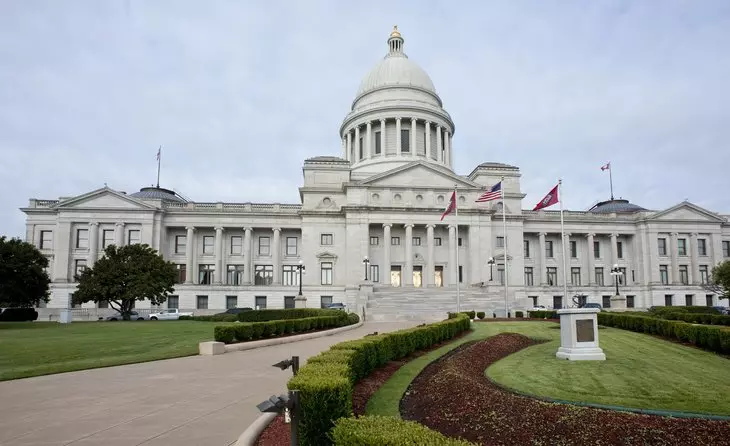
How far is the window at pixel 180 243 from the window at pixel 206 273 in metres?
3.32

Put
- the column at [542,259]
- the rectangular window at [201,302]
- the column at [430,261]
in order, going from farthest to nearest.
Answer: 1. the column at [542,259]
2. the rectangular window at [201,302]
3. the column at [430,261]

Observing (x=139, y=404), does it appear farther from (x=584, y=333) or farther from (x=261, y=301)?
(x=261, y=301)

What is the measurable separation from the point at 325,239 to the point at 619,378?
175ft

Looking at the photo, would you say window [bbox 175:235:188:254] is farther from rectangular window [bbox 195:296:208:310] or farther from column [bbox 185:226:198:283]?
rectangular window [bbox 195:296:208:310]

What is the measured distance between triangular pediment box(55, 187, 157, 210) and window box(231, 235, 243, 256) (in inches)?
449

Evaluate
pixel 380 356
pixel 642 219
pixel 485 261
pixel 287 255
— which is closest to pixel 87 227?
pixel 287 255

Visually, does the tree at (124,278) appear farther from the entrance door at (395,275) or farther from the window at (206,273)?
the entrance door at (395,275)

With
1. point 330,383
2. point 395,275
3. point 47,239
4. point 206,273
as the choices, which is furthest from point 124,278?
point 330,383

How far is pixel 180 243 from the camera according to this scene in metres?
69.2

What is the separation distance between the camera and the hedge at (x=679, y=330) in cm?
1866

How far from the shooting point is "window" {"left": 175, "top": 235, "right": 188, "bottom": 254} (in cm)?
6894

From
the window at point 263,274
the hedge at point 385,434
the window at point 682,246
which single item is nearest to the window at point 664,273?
the window at point 682,246

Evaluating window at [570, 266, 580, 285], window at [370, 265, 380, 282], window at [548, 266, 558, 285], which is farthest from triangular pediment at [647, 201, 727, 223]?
window at [370, 265, 380, 282]

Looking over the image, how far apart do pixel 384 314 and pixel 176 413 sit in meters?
35.8
